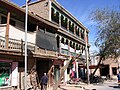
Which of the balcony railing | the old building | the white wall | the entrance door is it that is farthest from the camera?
the entrance door

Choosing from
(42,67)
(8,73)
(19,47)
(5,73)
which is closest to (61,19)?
(42,67)

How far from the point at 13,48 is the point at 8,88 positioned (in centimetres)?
336

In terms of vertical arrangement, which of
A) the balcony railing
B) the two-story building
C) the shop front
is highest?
the two-story building

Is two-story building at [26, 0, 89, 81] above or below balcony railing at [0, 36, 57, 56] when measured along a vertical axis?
above

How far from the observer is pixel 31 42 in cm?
1873

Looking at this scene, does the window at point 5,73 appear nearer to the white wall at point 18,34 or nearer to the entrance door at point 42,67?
the white wall at point 18,34

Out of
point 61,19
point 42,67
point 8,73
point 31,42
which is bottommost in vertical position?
point 8,73

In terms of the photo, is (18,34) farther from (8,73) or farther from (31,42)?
(8,73)

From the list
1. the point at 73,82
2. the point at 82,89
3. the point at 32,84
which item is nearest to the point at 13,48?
the point at 32,84

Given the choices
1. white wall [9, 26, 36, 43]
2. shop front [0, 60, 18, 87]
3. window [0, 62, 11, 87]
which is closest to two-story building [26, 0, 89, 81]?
white wall [9, 26, 36, 43]

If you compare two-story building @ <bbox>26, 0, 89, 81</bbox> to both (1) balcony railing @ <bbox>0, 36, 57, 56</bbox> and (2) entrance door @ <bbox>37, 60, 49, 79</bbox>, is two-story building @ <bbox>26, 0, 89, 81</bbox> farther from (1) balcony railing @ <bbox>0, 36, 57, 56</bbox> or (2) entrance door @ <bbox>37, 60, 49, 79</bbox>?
(1) balcony railing @ <bbox>0, 36, 57, 56</bbox>

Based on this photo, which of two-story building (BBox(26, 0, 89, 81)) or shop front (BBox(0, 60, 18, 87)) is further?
two-story building (BBox(26, 0, 89, 81))

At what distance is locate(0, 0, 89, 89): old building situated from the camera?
50.5 ft

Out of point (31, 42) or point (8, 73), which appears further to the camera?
point (31, 42)
